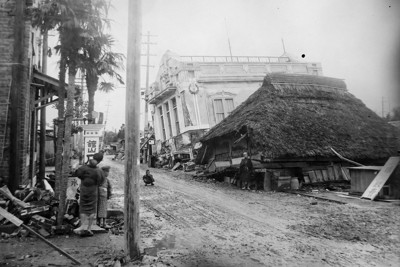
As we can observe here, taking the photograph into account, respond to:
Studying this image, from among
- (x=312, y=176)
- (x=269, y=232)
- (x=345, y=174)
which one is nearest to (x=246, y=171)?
(x=312, y=176)

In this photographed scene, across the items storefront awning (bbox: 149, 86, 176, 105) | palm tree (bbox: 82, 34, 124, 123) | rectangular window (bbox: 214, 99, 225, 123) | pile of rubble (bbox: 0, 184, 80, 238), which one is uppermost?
storefront awning (bbox: 149, 86, 176, 105)

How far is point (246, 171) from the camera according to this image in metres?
13.5

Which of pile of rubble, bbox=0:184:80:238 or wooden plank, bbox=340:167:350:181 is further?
wooden plank, bbox=340:167:350:181

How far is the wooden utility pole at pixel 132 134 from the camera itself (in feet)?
14.9

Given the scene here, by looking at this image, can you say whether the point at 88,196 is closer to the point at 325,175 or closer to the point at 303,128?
the point at 303,128

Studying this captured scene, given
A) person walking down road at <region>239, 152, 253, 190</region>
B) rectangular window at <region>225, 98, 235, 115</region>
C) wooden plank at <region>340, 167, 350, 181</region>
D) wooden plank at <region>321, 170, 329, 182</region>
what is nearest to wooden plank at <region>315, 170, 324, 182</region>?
wooden plank at <region>321, 170, 329, 182</region>

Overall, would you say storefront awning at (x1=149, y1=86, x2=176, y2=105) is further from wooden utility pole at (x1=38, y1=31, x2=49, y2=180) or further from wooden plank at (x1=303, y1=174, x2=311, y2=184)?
wooden plank at (x1=303, y1=174, x2=311, y2=184)

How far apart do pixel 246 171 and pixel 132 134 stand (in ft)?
31.5

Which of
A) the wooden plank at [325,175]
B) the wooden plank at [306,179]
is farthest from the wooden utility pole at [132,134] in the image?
the wooden plank at [325,175]

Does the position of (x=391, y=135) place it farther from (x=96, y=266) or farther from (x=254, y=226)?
(x=96, y=266)

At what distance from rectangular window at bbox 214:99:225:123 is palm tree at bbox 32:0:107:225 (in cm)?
1852

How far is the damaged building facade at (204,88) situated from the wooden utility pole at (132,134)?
1850 centimetres

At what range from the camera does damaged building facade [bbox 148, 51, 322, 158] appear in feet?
79.8

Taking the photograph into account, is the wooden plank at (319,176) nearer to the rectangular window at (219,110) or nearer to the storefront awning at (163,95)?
the rectangular window at (219,110)
